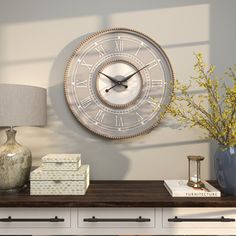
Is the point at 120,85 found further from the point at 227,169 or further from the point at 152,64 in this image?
the point at 227,169

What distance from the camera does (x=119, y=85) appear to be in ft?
5.51

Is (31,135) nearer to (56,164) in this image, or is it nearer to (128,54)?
(56,164)

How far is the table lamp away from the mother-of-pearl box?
0.13 metres

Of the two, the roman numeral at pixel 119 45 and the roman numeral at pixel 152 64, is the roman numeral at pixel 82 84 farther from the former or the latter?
the roman numeral at pixel 152 64

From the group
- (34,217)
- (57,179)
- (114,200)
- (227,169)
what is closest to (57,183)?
(57,179)

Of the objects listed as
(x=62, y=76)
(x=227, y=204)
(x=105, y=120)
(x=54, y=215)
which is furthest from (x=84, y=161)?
(x=227, y=204)

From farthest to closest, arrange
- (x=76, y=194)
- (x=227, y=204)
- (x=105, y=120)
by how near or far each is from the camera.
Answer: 1. (x=105, y=120)
2. (x=76, y=194)
3. (x=227, y=204)

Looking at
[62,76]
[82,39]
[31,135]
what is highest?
[82,39]

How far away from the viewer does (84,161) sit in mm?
1737

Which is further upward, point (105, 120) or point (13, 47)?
point (13, 47)

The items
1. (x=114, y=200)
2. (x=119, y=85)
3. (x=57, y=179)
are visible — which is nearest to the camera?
(x=114, y=200)

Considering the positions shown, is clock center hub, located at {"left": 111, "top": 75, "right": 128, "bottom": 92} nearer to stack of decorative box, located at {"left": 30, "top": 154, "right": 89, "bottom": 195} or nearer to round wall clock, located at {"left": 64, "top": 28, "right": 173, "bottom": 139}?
round wall clock, located at {"left": 64, "top": 28, "right": 173, "bottom": 139}

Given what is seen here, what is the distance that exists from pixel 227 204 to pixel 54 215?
3.10 ft

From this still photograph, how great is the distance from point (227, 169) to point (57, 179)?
3.26 ft
